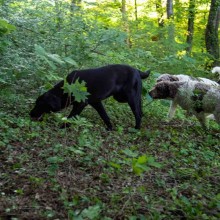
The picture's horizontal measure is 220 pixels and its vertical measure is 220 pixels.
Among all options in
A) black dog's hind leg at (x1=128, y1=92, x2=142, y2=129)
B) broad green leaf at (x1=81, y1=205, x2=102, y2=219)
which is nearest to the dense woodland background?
broad green leaf at (x1=81, y1=205, x2=102, y2=219)

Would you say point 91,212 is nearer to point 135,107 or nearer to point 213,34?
point 135,107

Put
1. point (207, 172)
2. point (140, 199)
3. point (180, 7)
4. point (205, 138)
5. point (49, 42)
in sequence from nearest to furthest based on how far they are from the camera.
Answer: point (140, 199) < point (207, 172) < point (205, 138) < point (49, 42) < point (180, 7)

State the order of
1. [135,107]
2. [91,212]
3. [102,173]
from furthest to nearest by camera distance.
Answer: [135,107] < [102,173] < [91,212]

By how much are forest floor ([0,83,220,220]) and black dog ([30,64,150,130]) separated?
1.09 feet

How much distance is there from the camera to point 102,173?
4.44m

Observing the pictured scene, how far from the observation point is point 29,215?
319 cm

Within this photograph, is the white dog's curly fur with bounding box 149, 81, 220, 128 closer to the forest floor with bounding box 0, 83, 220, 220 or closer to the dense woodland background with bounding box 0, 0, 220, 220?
the dense woodland background with bounding box 0, 0, 220, 220

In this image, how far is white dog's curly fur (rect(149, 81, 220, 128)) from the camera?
776cm

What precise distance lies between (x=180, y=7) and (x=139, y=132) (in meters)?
15.2

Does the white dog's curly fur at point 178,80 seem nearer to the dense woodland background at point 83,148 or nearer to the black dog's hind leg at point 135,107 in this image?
the dense woodland background at point 83,148

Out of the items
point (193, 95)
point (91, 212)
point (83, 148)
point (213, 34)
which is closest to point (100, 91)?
point (193, 95)

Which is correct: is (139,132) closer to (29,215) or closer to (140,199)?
(140,199)

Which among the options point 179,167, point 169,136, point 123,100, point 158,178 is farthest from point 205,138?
Result: point 158,178

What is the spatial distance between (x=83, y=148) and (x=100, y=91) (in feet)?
8.20
